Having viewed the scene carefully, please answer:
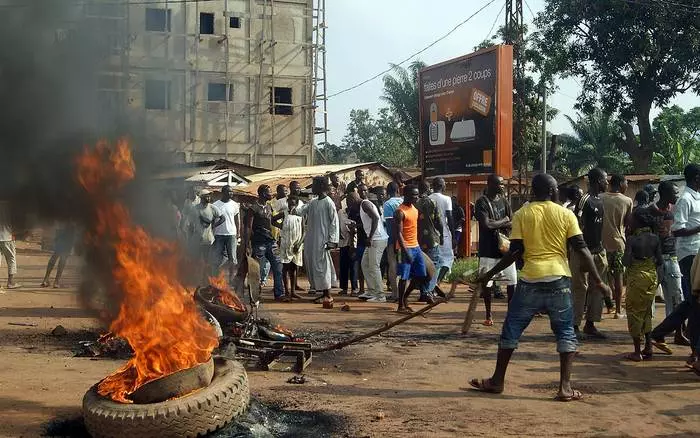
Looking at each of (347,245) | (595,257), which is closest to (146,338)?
(595,257)

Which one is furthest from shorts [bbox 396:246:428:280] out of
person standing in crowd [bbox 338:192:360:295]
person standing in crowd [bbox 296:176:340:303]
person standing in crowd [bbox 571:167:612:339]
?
person standing in crowd [bbox 571:167:612:339]

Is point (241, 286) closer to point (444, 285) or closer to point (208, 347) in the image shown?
point (208, 347)

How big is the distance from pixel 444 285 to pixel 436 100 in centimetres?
651

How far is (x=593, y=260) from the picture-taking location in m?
7.95

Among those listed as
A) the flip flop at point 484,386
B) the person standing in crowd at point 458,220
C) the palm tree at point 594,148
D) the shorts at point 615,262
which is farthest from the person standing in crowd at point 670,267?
the palm tree at point 594,148

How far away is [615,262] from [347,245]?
17.2ft

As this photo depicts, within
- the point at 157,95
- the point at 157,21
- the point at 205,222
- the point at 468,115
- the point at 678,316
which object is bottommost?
the point at 678,316

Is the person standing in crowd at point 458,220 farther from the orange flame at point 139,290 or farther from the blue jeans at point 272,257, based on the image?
the orange flame at point 139,290

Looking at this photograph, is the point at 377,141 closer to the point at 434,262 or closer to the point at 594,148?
the point at 594,148

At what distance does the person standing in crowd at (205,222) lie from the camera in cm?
1234

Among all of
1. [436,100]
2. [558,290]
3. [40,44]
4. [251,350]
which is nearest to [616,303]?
[558,290]

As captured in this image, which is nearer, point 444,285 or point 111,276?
point 111,276

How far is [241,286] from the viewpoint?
967cm

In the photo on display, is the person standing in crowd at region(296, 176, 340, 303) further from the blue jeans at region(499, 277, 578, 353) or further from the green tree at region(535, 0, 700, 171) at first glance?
the green tree at region(535, 0, 700, 171)
